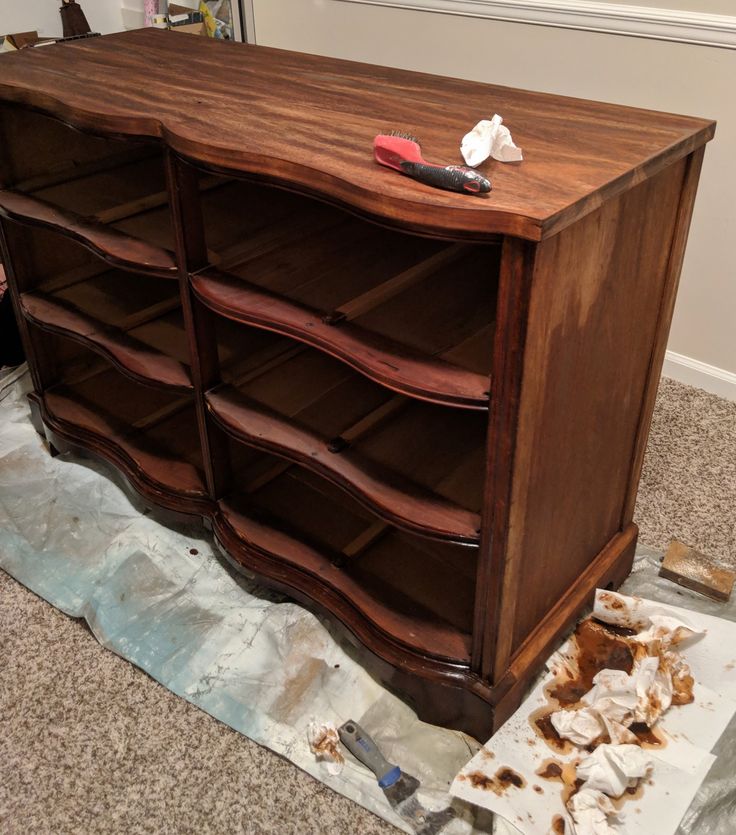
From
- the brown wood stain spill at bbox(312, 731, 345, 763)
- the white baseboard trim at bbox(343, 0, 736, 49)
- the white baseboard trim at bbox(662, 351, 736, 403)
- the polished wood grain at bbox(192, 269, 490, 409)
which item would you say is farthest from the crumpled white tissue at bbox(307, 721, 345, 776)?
the white baseboard trim at bbox(343, 0, 736, 49)

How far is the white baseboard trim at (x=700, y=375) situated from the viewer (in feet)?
6.17

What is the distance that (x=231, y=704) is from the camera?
1260mm

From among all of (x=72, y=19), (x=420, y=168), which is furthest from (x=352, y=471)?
(x=72, y=19)

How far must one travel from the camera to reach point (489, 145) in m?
0.95

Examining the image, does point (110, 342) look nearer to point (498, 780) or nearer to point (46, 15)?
point (498, 780)

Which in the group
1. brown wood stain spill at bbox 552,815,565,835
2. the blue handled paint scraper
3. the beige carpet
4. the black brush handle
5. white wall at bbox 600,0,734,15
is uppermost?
white wall at bbox 600,0,734,15

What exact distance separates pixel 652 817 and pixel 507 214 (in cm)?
74

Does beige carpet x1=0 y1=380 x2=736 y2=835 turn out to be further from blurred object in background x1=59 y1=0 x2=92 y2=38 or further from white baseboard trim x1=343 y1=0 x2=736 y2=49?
blurred object in background x1=59 y1=0 x2=92 y2=38

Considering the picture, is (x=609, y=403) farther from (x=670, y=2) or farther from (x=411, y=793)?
(x=670, y=2)

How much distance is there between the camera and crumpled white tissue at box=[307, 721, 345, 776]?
1178 millimetres

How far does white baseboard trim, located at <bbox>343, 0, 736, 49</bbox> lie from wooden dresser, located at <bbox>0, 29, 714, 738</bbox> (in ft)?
1.79

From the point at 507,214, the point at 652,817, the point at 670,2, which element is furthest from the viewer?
the point at 670,2

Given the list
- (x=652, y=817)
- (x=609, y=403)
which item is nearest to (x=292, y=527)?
(x=609, y=403)

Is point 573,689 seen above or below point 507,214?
below
